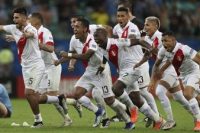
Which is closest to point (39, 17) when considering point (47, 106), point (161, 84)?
point (161, 84)

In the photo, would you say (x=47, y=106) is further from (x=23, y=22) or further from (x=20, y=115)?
(x=23, y=22)

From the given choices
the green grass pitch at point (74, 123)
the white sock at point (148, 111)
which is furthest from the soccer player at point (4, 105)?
the white sock at point (148, 111)

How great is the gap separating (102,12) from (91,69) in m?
12.1

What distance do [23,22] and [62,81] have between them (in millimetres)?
10965

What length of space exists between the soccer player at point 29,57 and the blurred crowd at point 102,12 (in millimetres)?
11396

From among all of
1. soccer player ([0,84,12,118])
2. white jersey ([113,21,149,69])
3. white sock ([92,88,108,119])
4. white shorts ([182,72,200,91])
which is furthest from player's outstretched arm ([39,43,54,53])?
white shorts ([182,72,200,91])

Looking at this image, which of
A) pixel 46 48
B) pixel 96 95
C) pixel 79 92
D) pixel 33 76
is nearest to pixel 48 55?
pixel 96 95

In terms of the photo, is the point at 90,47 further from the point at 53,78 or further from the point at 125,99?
the point at 53,78

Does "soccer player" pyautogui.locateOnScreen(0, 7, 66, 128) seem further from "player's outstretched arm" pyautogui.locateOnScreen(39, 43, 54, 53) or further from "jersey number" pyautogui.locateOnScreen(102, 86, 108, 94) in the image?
"jersey number" pyautogui.locateOnScreen(102, 86, 108, 94)

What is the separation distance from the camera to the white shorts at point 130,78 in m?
16.1

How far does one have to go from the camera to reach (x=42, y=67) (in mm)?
16359

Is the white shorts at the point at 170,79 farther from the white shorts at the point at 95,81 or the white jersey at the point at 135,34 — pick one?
the white shorts at the point at 95,81

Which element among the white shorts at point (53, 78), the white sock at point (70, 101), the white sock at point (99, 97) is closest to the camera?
the white sock at point (99, 97)

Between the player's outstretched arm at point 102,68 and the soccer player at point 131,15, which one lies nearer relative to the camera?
the player's outstretched arm at point 102,68
